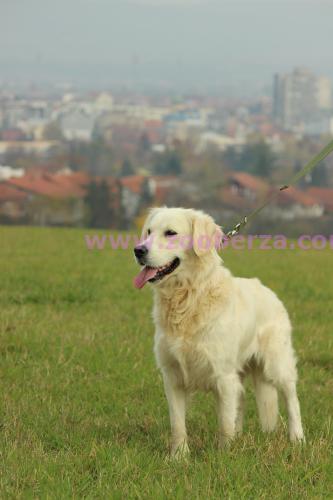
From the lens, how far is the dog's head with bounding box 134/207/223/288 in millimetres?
5078

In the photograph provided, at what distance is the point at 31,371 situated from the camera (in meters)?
7.03

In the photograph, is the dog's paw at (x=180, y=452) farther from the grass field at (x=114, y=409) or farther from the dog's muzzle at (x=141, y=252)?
the dog's muzzle at (x=141, y=252)

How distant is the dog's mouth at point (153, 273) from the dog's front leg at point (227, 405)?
746 mm

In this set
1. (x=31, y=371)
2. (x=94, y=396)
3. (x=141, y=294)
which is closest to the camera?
(x=94, y=396)

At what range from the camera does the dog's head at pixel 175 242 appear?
200 inches

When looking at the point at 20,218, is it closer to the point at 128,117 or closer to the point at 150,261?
the point at 150,261

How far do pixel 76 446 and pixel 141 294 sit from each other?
22.0ft

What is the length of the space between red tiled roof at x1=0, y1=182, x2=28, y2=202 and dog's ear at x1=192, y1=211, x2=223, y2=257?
173ft

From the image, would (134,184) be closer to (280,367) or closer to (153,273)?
(280,367)

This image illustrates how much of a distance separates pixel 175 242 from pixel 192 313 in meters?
0.46

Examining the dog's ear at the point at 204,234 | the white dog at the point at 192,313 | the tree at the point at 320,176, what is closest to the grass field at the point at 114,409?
the white dog at the point at 192,313

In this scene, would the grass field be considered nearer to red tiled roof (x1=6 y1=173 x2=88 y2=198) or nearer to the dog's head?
the dog's head

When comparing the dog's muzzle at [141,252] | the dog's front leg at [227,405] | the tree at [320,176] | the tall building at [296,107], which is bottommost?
the dog's front leg at [227,405]

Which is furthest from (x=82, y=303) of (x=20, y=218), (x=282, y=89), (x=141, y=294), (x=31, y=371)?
(x=282, y=89)
